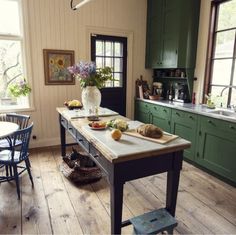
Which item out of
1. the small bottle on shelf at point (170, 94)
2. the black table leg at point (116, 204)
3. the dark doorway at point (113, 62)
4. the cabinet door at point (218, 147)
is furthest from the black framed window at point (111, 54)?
the black table leg at point (116, 204)

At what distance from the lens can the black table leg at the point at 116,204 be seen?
5.08 ft

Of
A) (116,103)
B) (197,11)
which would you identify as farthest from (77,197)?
(197,11)

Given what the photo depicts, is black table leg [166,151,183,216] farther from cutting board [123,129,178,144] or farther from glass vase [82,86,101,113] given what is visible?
glass vase [82,86,101,113]

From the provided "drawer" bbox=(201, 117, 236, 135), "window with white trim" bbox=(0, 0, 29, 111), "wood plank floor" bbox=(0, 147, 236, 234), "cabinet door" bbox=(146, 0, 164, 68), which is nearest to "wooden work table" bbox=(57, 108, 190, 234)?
"wood plank floor" bbox=(0, 147, 236, 234)

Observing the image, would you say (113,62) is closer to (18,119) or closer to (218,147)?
(18,119)

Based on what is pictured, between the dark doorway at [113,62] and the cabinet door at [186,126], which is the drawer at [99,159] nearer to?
the cabinet door at [186,126]

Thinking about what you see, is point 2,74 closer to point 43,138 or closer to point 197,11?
point 43,138

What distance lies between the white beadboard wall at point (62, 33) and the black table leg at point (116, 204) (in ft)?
9.19

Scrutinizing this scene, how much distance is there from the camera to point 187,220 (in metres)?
2.11

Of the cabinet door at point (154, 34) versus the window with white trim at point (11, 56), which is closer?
the window with white trim at point (11, 56)

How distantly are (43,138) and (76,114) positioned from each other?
1.65m

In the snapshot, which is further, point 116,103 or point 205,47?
point 116,103

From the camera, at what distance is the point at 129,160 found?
153cm

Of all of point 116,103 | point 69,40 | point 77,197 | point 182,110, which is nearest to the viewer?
point 77,197
